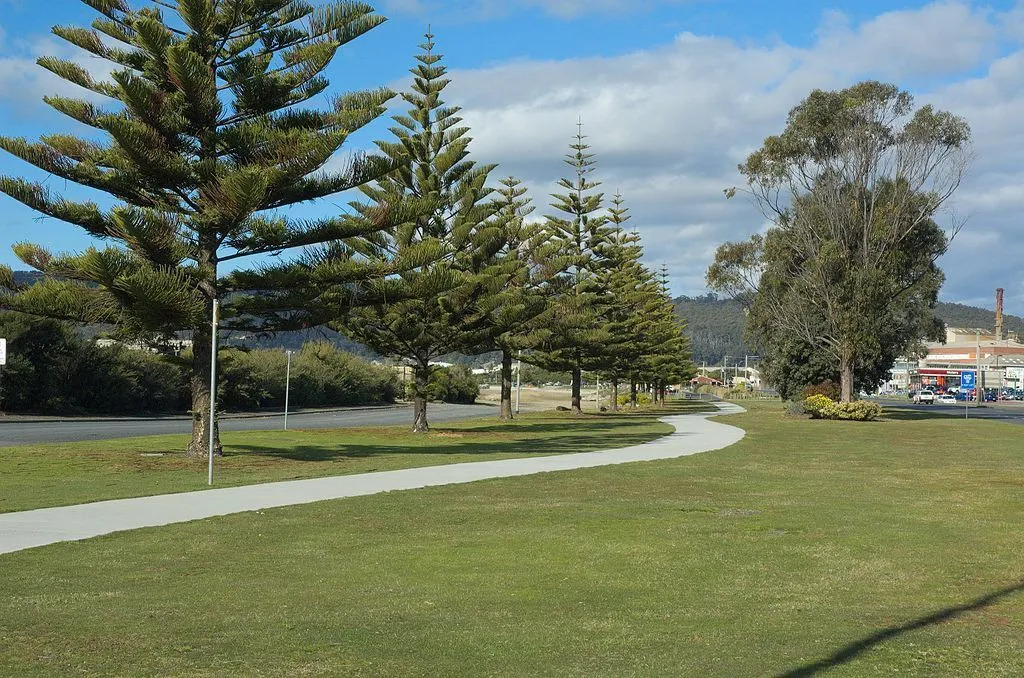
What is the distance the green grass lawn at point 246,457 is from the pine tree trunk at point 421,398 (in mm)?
501

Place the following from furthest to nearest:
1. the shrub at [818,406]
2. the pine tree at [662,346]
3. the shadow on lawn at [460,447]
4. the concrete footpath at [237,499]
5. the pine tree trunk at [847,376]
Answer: the pine tree at [662,346] < the pine tree trunk at [847,376] < the shrub at [818,406] < the shadow on lawn at [460,447] < the concrete footpath at [237,499]

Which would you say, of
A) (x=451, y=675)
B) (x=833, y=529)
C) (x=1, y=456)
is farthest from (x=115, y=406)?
(x=451, y=675)

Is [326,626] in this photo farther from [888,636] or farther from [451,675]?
[888,636]

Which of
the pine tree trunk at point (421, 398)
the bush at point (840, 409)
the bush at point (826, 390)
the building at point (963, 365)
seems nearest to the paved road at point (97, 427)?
the pine tree trunk at point (421, 398)

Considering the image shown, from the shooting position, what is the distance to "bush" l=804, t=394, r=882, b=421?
43.8 m

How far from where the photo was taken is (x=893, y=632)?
6582 mm

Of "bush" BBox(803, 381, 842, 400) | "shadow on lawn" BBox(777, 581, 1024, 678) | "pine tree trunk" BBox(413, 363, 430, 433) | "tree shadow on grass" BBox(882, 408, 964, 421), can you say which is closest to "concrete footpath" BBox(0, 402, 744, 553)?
"shadow on lawn" BBox(777, 581, 1024, 678)

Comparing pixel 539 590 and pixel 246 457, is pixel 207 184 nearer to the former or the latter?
pixel 246 457

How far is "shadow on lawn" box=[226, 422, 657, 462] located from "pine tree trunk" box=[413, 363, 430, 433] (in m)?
0.68

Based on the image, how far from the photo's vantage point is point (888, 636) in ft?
21.2

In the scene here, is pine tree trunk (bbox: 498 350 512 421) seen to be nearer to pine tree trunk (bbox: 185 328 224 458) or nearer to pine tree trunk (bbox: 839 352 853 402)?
pine tree trunk (bbox: 839 352 853 402)

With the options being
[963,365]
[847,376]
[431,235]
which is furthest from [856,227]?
[963,365]

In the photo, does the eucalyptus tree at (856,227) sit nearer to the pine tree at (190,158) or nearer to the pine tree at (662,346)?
the pine tree at (662,346)

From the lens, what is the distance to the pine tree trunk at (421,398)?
29641mm
